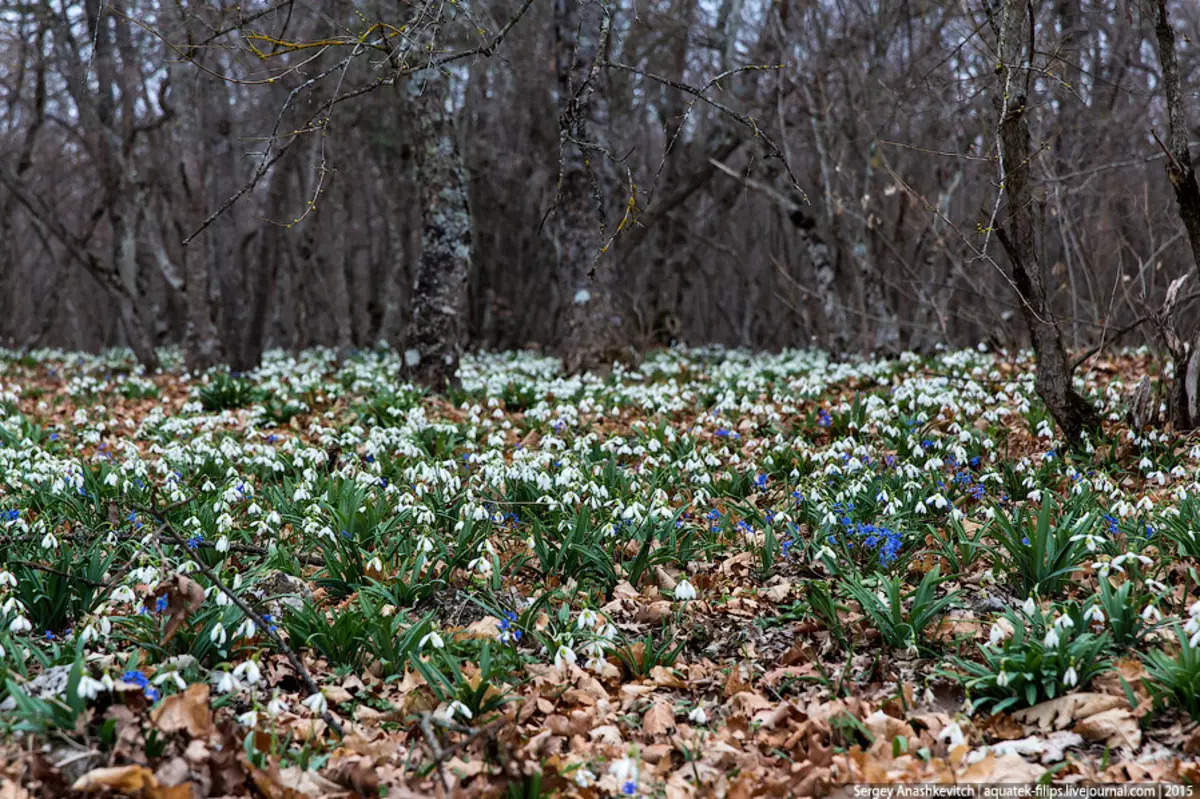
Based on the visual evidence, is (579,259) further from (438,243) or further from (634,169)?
(634,169)

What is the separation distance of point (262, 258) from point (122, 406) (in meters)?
4.26

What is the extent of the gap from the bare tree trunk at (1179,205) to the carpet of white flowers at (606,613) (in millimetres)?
396

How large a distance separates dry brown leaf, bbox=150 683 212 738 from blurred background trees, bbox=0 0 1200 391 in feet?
8.39

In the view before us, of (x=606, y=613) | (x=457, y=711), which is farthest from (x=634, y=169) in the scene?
(x=457, y=711)

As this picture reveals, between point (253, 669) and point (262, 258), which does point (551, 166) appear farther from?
point (253, 669)

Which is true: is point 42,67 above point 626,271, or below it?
above

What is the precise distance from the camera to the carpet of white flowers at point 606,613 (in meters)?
2.72

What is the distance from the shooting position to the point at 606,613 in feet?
12.9

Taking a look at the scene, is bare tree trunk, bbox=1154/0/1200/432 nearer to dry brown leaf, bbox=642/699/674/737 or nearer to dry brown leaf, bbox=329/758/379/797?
dry brown leaf, bbox=642/699/674/737

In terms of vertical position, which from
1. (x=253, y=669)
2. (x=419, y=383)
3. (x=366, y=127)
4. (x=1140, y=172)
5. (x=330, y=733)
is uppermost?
(x=366, y=127)

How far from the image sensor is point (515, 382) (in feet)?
31.7

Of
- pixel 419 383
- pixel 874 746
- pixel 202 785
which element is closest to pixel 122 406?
pixel 419 383

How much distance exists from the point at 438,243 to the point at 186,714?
23.4 ft

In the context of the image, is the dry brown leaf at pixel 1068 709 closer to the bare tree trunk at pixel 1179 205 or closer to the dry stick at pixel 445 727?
the dry stick at pixel 445 727
